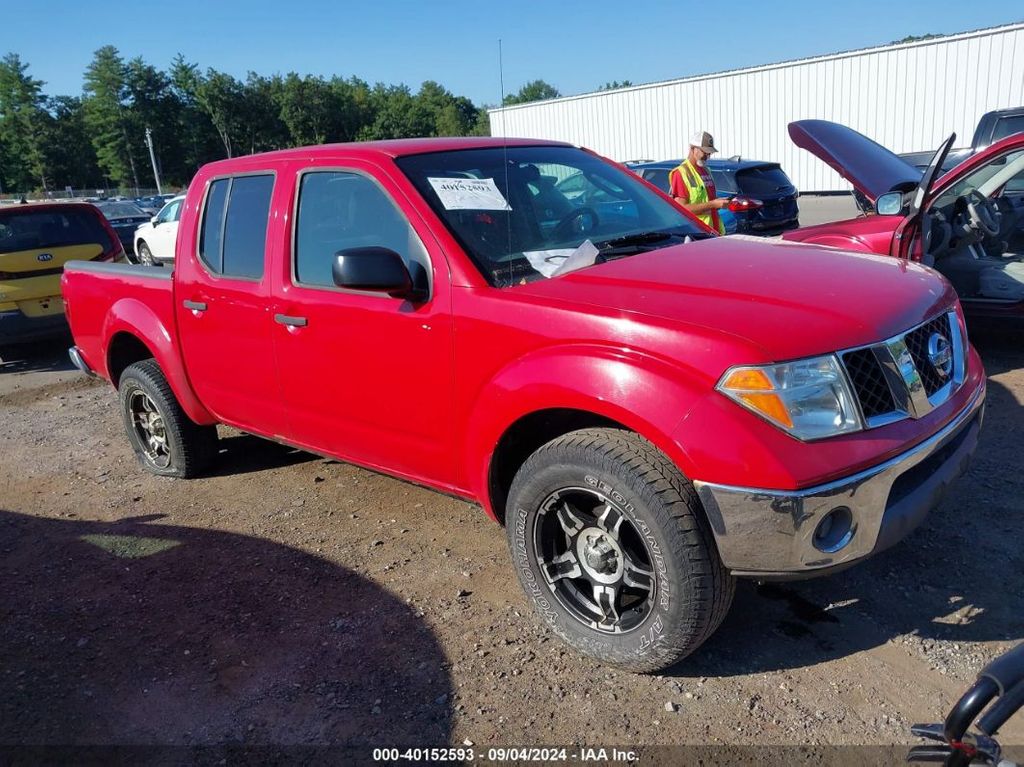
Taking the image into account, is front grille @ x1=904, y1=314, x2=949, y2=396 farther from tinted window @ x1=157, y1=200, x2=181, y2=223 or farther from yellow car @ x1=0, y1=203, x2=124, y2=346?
tinted window @ x1=157, y1=200, x2=181, y2=223

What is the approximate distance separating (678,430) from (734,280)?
74cm

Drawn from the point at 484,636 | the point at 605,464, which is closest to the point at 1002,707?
the point at 605,464

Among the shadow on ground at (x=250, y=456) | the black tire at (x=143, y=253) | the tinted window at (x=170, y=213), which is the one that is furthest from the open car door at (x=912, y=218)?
the black tire at (x=143, y=253)

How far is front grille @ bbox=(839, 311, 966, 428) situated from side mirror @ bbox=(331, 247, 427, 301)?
1628mm

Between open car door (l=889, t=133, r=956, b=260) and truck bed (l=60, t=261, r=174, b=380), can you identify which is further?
open car door (l=889, t=133, r=956, b=260)

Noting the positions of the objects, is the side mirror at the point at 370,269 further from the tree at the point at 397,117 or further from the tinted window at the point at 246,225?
the tree at the point at 397,117

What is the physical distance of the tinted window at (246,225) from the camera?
402 centimetres

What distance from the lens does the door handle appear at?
3689 millimetres

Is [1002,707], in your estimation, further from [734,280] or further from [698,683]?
[734,280]

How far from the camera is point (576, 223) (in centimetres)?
363

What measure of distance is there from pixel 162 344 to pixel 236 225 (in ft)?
3.10

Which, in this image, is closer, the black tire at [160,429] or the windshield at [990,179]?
the black tire at [160,429]

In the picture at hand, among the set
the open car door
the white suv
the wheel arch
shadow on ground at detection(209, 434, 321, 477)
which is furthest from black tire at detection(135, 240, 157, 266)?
the wheel arch

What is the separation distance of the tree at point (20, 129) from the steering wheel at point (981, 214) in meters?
92.1
